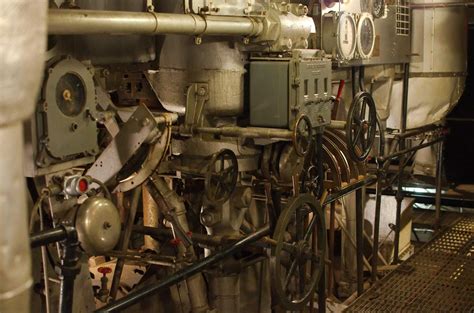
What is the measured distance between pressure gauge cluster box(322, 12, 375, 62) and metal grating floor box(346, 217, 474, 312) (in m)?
1.51

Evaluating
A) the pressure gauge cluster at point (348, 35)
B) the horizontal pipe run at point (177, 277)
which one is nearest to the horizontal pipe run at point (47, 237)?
the horizontal pipe run at point (177, 277)

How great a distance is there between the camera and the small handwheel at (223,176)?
3230mm

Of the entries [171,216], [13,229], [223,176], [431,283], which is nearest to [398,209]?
[431,283]

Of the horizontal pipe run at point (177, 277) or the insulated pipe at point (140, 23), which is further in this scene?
the horizontal pipe run at point (177, 277)

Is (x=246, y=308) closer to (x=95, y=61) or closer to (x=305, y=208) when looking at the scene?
(x=305, y=208)

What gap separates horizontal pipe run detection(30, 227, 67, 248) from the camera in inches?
74.0

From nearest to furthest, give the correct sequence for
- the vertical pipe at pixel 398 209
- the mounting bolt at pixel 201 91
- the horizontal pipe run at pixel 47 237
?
the horizontal pipe run at pixel 47 237 < the mounting bolt at pixel 201 91 < the vertical pipe at pixel 398 209

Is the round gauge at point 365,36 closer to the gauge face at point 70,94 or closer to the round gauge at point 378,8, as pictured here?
the round gauge at point 378,8

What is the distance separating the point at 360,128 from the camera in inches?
149

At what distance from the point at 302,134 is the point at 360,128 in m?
0.65

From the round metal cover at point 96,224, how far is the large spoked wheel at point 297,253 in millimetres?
904

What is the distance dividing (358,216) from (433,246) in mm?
952

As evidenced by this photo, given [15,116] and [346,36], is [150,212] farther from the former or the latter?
[15,116]

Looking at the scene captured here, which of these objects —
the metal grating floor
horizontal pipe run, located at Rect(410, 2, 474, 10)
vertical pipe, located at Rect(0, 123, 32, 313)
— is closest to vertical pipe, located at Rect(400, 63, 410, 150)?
horizontal pipe run, located at Rect(410, 2, 474, 10)
